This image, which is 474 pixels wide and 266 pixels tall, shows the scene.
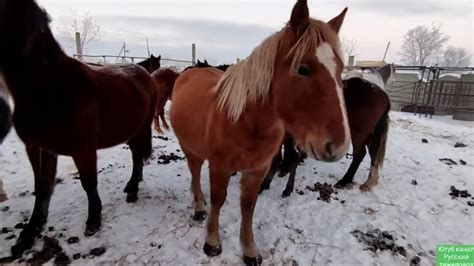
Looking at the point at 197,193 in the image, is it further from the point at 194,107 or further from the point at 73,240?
the point at 73,240

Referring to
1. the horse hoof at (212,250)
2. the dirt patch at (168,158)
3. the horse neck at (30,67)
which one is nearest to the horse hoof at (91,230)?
the horse hoof at (212,250)

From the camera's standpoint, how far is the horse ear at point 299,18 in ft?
4.93

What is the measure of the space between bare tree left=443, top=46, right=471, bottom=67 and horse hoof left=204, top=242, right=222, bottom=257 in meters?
75.8

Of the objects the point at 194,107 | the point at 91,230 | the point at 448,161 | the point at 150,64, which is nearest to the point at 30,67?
the point at 194,107

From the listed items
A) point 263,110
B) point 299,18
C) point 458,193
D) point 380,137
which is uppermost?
point 299,18

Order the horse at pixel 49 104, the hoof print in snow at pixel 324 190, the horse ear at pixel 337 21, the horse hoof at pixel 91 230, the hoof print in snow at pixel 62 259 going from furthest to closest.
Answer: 1. the hoof print in snow at pixel 324 190
2. the horse hoof at pixel 91 230
3. the hoof print in snow at pixel 62 259
4. the horse at pixel 49 104
5. the horse ear at pixel 337 21

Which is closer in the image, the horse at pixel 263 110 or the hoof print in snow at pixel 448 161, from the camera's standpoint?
the horse at pixel 263 110

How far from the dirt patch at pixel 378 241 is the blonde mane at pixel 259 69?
5.82 ft

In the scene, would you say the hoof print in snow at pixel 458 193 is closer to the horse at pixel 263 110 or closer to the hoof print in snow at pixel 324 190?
Answer: the hoof print in snow at pixel 324 190

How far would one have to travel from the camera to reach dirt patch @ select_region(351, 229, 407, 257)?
257 centimetres

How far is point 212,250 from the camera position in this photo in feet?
7.83

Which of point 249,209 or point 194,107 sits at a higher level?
point 194,107

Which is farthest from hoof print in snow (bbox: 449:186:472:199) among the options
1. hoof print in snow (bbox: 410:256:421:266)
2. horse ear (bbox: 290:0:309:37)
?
horse ear (bbox: 290:0:309:37)

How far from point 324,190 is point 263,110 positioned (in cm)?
216
